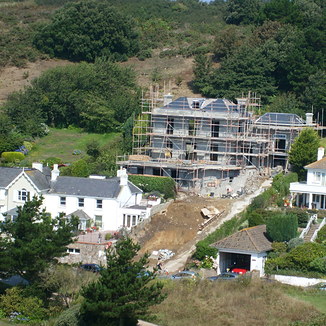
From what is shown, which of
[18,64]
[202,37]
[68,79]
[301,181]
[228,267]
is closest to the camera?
[228,267]

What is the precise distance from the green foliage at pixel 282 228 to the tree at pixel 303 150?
36.9 feet

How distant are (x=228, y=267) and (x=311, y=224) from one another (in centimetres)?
671

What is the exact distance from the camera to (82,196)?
59.1 meters

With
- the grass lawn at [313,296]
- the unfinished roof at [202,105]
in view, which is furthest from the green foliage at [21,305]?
the unfinished roof at [202,105]

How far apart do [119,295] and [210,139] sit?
2826cm

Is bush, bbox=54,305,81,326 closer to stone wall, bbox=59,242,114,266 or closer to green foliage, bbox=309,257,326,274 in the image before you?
stone wall, bbox=59,242,114,266

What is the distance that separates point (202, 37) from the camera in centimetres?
10062

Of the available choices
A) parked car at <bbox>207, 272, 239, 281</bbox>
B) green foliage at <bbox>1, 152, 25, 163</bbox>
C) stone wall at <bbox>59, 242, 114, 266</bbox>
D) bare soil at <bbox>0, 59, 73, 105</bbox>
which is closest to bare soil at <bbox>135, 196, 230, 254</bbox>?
stone wall at <bbox>59, 242, 114, 266</bbox>

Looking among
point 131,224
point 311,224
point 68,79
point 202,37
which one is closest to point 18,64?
point 68,79

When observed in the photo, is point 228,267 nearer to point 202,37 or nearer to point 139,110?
point 139,110

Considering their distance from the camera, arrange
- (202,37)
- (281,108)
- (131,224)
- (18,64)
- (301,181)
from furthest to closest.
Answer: (202,37), (18,64), (281,108), (301,181), (131,224)

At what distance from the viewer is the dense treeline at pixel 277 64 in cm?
7588

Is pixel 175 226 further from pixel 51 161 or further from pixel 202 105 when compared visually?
pixel 202 105

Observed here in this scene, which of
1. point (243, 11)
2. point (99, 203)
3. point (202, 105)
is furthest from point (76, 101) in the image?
point (243, 11)
